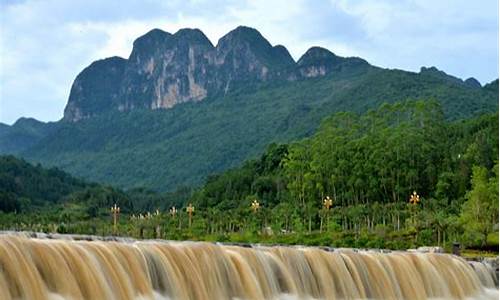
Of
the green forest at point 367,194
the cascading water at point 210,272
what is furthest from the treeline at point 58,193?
the cascading water at point 210,272

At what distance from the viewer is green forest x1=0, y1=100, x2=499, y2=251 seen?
56347 mm

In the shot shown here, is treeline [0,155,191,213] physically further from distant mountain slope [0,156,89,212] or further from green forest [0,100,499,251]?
green forest [0,100,499,251]

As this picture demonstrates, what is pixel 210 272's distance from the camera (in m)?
18.9

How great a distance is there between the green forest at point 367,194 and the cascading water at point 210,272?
23709 millimetres

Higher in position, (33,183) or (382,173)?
(33,183)

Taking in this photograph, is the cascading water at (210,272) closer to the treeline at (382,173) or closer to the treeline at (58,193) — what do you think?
the treeline at (382,173)

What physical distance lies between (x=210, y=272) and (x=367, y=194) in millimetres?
58375

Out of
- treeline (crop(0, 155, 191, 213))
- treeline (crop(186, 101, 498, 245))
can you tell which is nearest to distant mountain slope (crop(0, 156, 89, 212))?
treeline (crop(0, 155, 191, 213))

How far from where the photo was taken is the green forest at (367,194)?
2218 inches

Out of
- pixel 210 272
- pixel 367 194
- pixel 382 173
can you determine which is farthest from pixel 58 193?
pixel 210 272

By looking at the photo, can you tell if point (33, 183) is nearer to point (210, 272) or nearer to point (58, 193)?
point (58, 193)

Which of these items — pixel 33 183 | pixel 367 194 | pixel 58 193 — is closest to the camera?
pixel 367 194

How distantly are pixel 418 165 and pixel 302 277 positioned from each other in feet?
193

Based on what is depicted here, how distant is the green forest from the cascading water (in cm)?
2371
